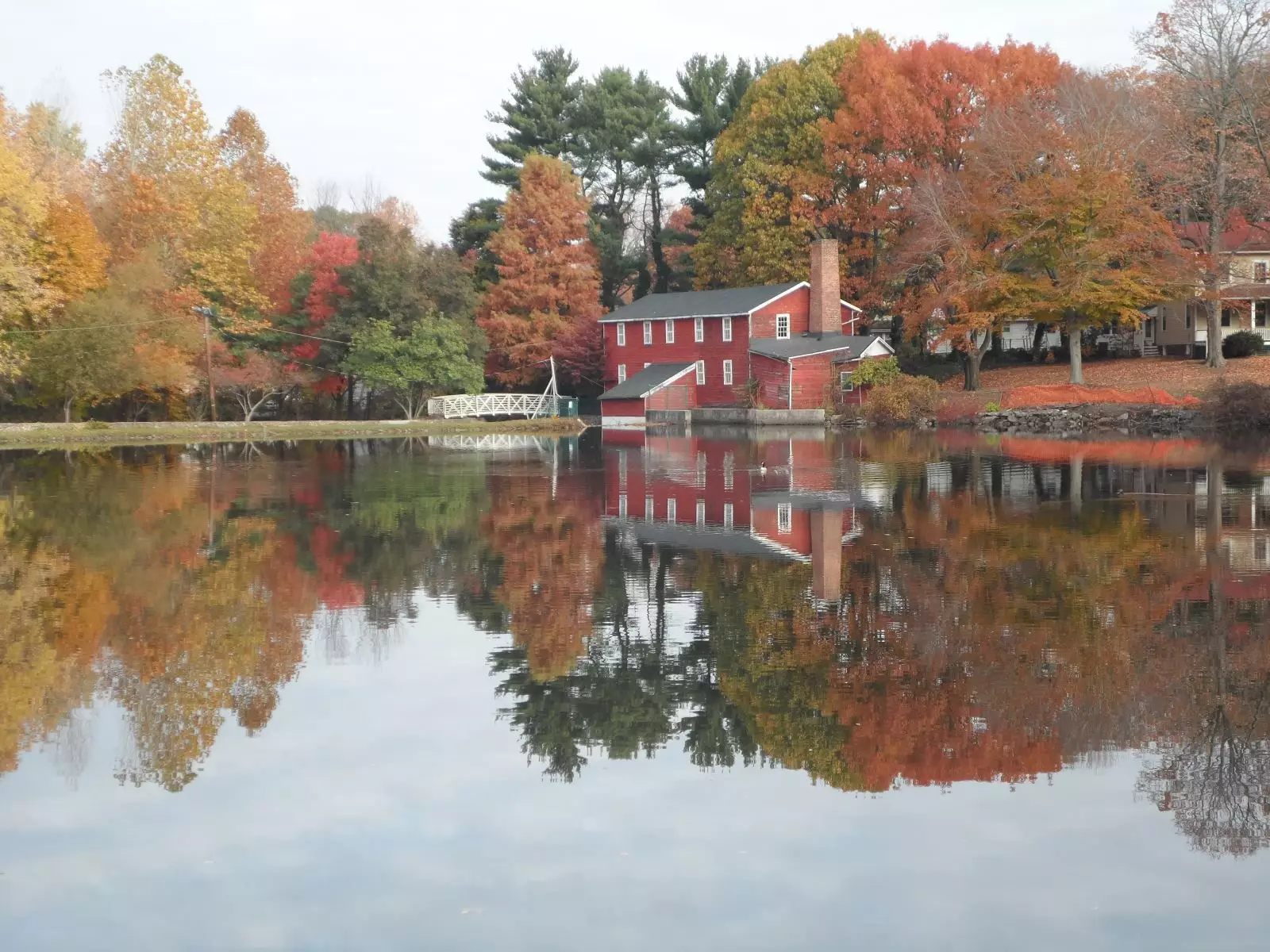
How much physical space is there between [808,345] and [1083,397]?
46.6ft

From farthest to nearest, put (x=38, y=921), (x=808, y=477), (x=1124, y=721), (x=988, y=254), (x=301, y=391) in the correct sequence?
(x=301, y=391), (x=988, y=254), (x=808, y=477), (x=1124, y=721), (x=38, y=921)

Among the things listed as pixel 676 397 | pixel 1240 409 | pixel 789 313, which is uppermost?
pixel 789 313

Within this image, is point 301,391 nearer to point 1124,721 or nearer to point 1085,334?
point 1085,334

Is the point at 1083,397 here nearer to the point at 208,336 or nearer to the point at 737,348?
the point at 737,348

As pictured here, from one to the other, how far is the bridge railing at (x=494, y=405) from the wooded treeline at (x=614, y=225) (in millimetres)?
850

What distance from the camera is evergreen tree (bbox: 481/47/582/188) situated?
74.9 metres

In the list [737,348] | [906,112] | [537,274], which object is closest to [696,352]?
[737,348]

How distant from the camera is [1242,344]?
51656 millimetres

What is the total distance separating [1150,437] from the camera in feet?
126

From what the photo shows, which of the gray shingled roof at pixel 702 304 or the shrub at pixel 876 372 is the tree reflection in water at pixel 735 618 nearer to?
the shrub at pixel 876 372

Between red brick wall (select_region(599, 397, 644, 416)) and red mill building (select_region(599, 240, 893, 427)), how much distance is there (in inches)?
1.9

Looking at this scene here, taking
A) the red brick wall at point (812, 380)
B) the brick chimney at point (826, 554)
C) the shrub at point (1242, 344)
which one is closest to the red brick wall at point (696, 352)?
the red brick wall at point (812, 380)

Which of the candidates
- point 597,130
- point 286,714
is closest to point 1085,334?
point 597,130

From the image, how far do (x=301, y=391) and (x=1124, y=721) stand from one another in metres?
63.0
